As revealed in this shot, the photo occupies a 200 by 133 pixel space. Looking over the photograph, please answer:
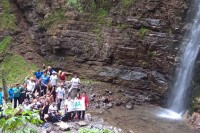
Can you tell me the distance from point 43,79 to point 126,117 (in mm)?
5047

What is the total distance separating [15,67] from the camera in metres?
23.8

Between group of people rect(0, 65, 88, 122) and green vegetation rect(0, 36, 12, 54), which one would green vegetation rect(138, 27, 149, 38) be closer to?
group of people rect(0, 65, 88, 122)

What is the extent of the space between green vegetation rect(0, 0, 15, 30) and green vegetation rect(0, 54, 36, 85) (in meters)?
2.62

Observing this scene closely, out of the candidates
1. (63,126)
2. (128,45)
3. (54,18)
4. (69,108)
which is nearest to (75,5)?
(54,18)

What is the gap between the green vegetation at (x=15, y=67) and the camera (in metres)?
23.0

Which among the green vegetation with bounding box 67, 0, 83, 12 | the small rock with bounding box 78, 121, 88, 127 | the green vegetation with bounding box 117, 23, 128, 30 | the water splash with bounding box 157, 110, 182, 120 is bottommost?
the water splash with bounding box 157, 110, 182, 120

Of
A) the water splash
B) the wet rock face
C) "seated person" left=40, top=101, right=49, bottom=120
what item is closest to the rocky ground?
the water splash

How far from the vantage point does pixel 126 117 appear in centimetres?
1778

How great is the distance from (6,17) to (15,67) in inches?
189

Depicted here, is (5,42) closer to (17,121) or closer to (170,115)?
(170,115)

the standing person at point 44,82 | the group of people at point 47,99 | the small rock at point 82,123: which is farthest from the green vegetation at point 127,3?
the small rock at point 82,123

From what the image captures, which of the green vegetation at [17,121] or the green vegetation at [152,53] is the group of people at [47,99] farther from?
the green vegetation at [17,121]

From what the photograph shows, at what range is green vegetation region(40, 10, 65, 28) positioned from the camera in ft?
79.3

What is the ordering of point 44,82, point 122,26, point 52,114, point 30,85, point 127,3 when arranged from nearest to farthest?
point 52,114, point 30,85, point 44,82, point 122,26, point 127,3
